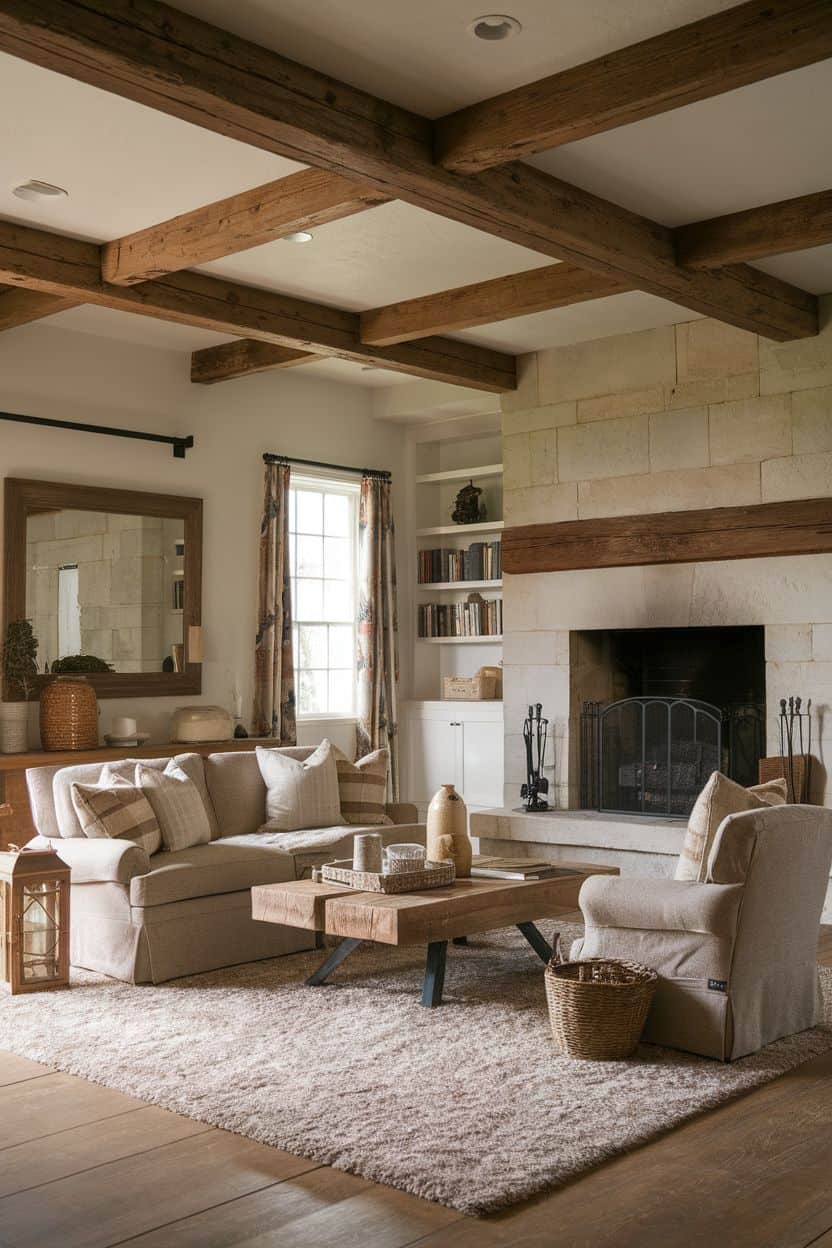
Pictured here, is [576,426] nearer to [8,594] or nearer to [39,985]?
[8,594]

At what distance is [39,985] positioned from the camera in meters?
4.76

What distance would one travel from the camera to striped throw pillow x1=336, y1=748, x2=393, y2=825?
20.1ft

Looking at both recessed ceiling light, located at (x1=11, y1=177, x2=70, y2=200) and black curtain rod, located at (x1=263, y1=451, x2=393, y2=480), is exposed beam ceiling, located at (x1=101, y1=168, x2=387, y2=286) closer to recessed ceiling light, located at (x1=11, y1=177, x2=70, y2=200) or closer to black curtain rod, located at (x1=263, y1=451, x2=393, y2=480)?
recessed ceiling light, located at (x1=11, y1=177, x2=70, y2=200)

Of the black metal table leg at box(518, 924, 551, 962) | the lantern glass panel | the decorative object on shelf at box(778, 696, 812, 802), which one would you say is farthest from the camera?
the decorative object on shelf at box(778, 696, 812, 802)

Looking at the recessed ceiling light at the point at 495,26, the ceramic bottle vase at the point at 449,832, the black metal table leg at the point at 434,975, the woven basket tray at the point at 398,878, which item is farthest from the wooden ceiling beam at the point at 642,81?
the black metal table leg at the point at 434,975

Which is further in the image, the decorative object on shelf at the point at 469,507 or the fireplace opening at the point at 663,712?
the decorative object on shelf at the point at 469,507

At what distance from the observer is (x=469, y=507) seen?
866cm

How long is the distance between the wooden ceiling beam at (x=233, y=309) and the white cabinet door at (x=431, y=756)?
2.32 meters

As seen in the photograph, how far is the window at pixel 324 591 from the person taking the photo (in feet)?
27.4

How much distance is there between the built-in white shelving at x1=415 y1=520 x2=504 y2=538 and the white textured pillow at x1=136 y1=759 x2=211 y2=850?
3.49 metres

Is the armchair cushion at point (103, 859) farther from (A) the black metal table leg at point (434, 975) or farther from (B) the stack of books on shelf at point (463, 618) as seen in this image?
(B) the stack of books on shelf at point (463, 618)

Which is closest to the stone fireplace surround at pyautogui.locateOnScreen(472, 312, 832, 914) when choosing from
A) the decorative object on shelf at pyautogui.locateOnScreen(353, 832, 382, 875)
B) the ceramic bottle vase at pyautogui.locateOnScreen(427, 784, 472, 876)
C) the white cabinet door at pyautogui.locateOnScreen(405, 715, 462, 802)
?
the white cabinet door at pyautogui.locateOnScreen(405, 715, 462, 802)

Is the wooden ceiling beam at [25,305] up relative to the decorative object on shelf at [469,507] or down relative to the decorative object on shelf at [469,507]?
up

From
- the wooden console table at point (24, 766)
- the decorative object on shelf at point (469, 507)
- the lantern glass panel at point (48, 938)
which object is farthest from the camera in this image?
the decorative object on shelf at point (469, 507)
